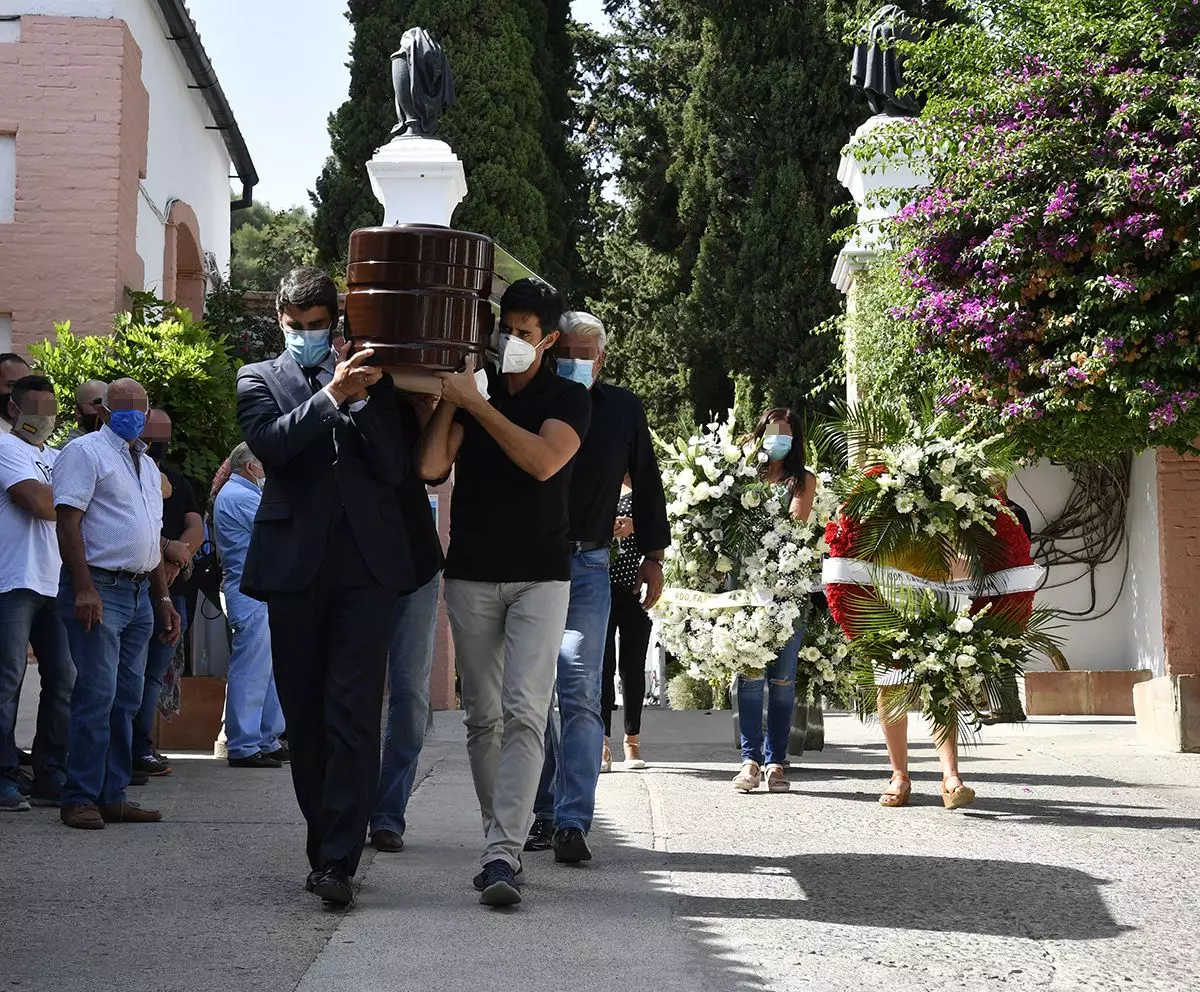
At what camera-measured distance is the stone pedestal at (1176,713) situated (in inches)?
406

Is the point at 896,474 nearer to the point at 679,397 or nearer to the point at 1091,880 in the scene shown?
the point at 1091,880

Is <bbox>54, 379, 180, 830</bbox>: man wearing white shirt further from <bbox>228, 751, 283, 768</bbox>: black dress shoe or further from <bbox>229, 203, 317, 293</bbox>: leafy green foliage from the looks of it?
<bbox>229, 203, 317, 293</bbox>: leafy green foliage

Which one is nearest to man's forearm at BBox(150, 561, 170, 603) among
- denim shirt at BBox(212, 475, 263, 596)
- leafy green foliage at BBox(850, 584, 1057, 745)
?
denim shirt at BBox(212, 475, 263, 596)

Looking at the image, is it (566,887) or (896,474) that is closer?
(566,887)

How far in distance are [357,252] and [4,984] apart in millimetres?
2418

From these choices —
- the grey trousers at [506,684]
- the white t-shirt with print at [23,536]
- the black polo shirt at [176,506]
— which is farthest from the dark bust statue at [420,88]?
the grey trousers at [506,684]

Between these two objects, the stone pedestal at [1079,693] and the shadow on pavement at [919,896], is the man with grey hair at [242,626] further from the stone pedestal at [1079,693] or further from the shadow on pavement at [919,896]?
the stone pedestal at [1079,693]

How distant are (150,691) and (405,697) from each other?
9.26ft

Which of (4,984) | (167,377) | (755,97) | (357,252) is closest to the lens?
(4,984)

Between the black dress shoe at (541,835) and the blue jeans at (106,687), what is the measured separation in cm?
186

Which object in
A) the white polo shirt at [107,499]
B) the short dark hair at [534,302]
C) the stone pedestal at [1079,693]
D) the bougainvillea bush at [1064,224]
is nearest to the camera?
the short dark hair at [534,302]

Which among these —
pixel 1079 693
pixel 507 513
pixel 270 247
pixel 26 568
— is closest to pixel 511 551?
pixel 507 513

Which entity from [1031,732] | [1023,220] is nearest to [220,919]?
[1023,220]

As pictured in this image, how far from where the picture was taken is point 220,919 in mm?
5055
